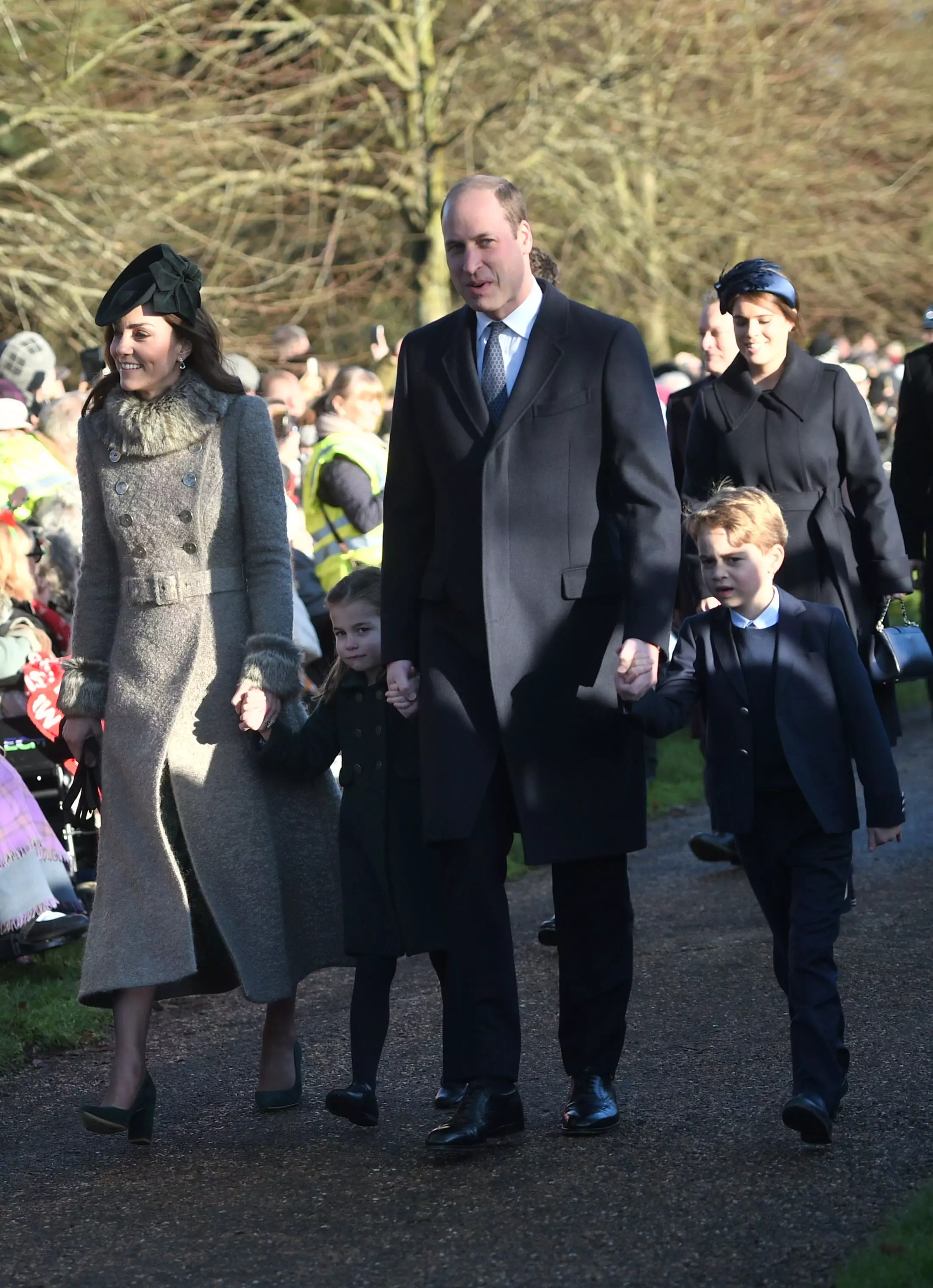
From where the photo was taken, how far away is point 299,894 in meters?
4.80

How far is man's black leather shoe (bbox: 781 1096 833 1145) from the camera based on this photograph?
13.5 feet

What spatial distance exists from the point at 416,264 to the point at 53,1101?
13221 mm

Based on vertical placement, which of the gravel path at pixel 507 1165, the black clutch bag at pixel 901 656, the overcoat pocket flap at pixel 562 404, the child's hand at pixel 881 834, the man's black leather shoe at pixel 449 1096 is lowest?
the gravel path at pixel 507 1165

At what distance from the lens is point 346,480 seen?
8.45 m

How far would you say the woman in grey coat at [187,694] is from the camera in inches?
183

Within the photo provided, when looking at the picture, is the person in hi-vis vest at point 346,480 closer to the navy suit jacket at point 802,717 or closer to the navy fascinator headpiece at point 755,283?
the navy fascinator headpiece at point 755,283

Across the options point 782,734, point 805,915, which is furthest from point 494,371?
point 805,915

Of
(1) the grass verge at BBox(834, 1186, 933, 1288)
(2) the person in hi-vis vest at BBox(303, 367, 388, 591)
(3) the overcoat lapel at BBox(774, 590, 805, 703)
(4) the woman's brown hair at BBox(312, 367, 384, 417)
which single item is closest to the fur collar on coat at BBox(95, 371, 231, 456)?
(3) the overcoat lapel at BBox(774, 590, 805, 703)

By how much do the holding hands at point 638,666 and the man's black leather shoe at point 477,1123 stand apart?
0.90 m

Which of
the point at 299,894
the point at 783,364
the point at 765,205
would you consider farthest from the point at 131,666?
the point at 765,205

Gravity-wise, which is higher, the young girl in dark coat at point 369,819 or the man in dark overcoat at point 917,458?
the man in dark overcoat at point 917,458

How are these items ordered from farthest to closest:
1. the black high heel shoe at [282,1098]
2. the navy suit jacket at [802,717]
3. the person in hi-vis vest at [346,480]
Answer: the person in hi-vis vest at [346,480] < the black high heel shoe at [282,1098] < the navy suit jacket at [802,717]

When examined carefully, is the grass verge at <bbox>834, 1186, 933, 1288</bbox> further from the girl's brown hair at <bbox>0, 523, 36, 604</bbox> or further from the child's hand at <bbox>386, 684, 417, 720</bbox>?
the girl's brown hair at <bbox>0, 523, 36, 604</bbox>

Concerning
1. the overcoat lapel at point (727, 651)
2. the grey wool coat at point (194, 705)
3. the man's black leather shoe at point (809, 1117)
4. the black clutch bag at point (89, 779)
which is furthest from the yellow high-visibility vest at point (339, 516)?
the man's black leather shoe at point (809, 1117)
